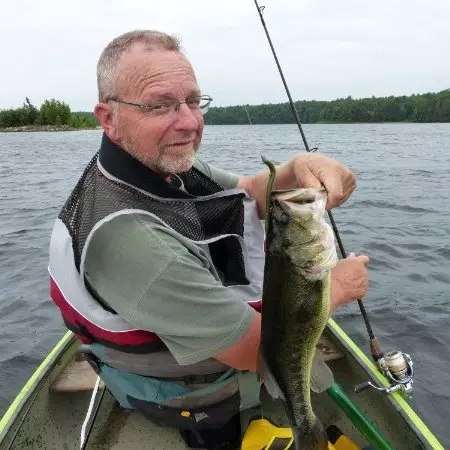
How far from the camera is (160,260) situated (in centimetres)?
236

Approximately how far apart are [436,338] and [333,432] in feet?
13.7

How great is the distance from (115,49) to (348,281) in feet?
5.86

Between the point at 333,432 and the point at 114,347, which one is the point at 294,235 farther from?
the point at 333,432

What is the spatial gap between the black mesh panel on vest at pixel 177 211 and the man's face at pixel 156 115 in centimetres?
23

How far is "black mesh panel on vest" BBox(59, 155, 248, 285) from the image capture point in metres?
2.57

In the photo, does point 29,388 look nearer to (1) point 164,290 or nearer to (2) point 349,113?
(1) point 164,290

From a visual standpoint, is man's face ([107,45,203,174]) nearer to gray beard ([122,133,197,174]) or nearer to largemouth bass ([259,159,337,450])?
gray beard ([122,133,197,174])

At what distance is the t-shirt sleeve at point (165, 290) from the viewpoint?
2369 mm

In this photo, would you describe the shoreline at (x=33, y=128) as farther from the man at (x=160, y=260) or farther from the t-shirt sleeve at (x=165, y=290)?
the t-shirt sleeve at (x=165, y=290)

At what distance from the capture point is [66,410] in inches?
165

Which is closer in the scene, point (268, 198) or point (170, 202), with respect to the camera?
point (268, 198)

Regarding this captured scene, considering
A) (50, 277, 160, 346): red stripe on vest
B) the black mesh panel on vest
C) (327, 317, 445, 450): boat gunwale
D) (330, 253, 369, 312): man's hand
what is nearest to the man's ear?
the black mesh panel on vest

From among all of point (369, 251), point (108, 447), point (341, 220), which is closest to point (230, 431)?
point (108, 447)

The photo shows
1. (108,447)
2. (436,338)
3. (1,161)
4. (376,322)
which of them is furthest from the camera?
(1,161)
